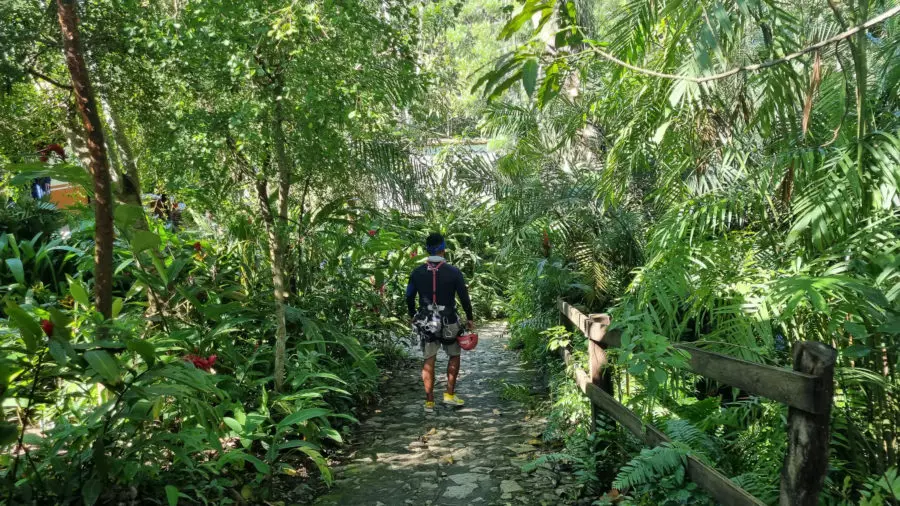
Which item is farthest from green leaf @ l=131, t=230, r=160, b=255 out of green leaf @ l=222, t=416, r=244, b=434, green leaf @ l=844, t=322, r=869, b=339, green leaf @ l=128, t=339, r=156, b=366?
green leaf @ l=844, t=322, r=869, b=339

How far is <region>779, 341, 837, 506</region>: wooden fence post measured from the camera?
7.64 feet

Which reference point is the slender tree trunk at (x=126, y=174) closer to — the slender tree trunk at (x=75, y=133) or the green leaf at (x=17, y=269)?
the slender tree trunk at (x=75, y=133)

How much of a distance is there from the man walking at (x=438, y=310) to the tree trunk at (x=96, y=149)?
3451mm

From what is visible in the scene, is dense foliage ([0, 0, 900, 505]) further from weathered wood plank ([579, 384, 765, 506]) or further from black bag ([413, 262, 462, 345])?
black bag ([413, 262, 462, 345])

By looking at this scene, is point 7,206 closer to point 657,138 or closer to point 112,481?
point 112,481

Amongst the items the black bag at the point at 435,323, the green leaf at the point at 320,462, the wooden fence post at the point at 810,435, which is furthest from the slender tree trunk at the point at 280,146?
the wooden fence post at the point at 810,435

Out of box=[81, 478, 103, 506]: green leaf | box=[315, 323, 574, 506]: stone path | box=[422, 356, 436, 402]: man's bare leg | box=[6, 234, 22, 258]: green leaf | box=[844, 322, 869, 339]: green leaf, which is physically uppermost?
box=[6, 234, 22, 258]: green leaf

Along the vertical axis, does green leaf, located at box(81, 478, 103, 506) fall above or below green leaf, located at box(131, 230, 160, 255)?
below

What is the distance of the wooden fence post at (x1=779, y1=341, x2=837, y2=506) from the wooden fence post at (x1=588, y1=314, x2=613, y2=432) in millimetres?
2152

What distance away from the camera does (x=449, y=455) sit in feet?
16.7

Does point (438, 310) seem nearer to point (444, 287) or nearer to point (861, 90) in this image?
point (444, 287)

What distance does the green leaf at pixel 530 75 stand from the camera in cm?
197

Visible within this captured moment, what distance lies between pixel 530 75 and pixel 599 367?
10.1ft

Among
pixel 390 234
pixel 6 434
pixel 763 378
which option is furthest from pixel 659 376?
pixel 390 234
